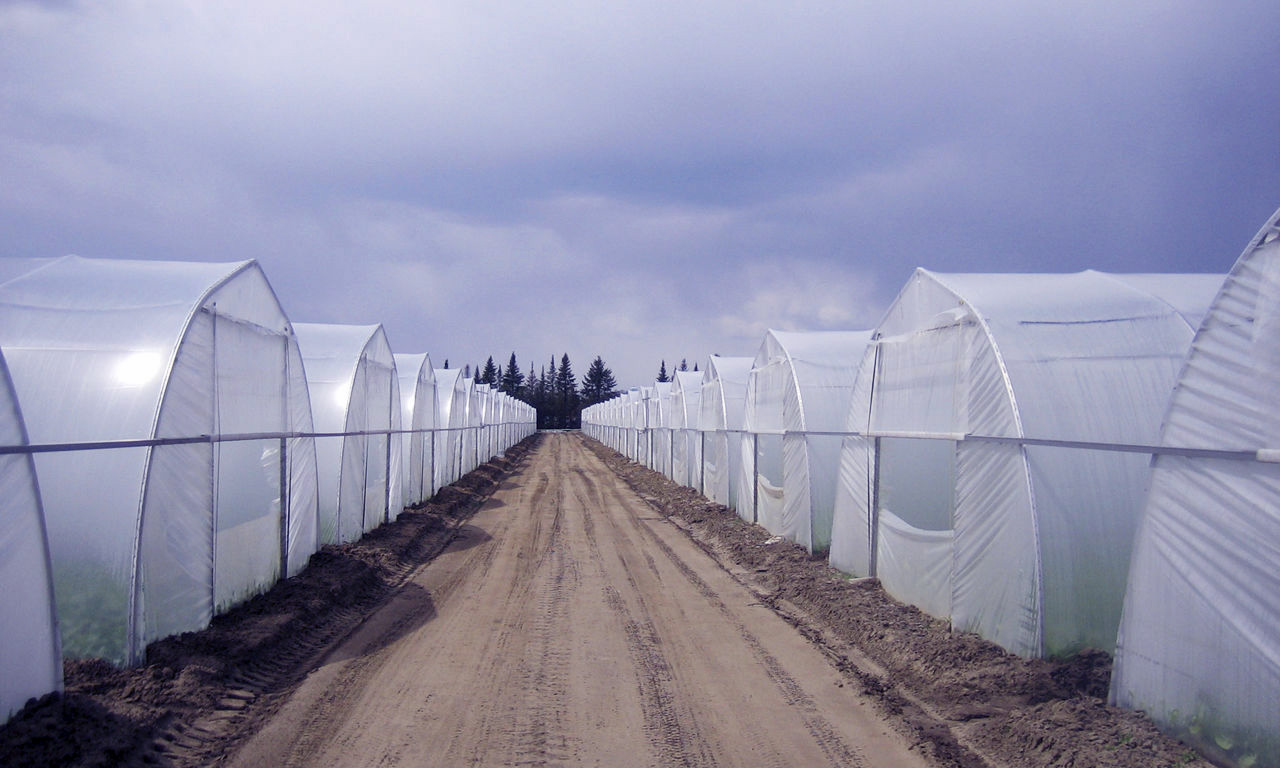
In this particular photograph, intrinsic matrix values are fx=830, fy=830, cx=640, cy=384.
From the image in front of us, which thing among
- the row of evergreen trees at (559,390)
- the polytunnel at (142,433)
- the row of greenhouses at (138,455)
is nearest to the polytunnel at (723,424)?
the row of greenhouses at (138,455)

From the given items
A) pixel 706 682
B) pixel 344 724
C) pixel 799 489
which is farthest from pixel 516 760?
pixel 799 489

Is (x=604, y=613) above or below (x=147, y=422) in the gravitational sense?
below

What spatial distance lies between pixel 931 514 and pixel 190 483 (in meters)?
8.08

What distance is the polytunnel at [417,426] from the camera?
19719 mm

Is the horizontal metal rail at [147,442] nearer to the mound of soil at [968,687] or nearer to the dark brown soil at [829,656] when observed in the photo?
the dark brown soil at [829,656]

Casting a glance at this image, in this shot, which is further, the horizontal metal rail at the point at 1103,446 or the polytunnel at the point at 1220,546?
the horizontal metal rail at the point at 1103,446

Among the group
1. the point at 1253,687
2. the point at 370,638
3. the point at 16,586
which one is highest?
the point at 16,586

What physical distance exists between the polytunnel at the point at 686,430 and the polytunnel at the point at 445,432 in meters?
7.75

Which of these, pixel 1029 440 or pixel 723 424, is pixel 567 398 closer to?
pixel 723 424

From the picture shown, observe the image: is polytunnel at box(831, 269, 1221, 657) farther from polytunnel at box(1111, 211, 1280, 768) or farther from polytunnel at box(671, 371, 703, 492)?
polytunnel at box(671, 371, 703, 492)

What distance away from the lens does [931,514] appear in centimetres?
981

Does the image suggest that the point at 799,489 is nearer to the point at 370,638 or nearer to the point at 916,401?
the point at 916,401

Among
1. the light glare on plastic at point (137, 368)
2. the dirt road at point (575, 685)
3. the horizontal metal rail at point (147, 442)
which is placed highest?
the light glare on plastic at point (137, 368)

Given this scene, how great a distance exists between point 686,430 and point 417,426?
9.90 meters
